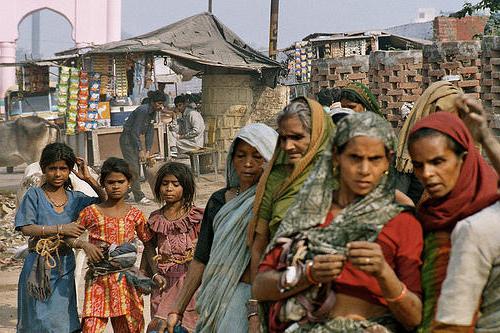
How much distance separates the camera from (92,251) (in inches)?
242

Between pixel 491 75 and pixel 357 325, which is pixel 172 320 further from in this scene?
pixel 491 75

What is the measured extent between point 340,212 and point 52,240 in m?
3.48

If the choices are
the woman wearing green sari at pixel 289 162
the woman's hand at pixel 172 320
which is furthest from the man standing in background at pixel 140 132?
the woman wearing green sari at pixel 289 162

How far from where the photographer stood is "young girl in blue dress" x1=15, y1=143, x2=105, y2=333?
20.9 feet

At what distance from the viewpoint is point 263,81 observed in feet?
69.2

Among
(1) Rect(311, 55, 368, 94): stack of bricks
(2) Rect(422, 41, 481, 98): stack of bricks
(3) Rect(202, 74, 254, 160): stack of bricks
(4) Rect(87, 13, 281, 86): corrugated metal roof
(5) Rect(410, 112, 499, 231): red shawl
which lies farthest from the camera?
(3) Rect(202, 74, 254, 160): stack of bricks

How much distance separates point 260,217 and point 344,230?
907 mm

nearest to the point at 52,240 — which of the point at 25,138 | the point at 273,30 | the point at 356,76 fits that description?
the point at 356,76

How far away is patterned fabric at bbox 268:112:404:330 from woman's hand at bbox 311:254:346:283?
0.17 ft

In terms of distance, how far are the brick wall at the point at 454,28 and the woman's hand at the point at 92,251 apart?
74.4ft

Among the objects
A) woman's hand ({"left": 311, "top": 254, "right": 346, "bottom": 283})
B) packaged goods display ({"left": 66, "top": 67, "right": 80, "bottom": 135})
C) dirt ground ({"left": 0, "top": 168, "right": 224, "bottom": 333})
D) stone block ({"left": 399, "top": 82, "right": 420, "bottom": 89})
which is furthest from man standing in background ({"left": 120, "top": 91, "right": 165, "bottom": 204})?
woman's hand ({"left": 311, "top": 254, "right": 346, "bottom": 283})

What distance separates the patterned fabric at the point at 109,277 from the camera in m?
6.27

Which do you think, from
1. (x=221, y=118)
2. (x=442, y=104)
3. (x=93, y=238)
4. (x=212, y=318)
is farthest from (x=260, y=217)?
(x=221, y=118)

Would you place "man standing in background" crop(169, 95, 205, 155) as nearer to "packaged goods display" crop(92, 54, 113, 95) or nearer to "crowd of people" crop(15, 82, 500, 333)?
"packaged goods display" crop(92, 54, 113, 95)
